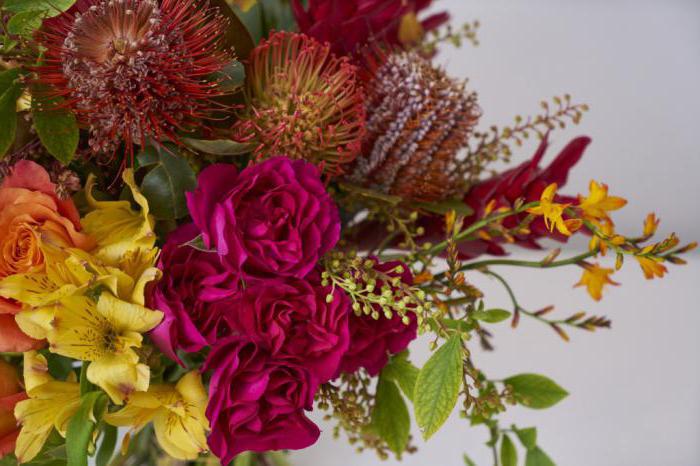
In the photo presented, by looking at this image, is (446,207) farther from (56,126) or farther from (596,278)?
(56,126)

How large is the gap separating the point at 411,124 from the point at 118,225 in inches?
7.5

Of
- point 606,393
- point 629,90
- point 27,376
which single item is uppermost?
point 629,90

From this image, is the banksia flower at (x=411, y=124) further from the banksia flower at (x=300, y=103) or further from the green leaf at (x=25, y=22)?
the green leaf at (x=25, y=22)

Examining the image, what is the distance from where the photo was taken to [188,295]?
38cm

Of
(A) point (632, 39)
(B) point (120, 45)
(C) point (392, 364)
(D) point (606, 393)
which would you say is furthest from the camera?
(A) point (632, 39)

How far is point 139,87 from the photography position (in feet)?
1.21

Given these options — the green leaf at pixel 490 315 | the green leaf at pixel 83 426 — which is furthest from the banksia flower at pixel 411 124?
the green leaf at pixel 83 426

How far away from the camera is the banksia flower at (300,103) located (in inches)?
16.6

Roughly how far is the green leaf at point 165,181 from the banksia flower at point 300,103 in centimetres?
4

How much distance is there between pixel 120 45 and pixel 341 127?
0.14 m

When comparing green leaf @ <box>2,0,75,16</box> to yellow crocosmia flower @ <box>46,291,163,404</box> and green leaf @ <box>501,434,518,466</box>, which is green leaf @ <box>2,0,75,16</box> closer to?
yellow crocosmia flower @ <box>46,291,163,404</box>

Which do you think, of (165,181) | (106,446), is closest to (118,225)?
(165,181)

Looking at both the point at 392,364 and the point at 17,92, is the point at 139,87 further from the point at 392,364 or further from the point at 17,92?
the point at 392,364

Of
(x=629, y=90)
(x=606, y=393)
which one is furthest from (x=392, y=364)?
(x=629, y=90)
